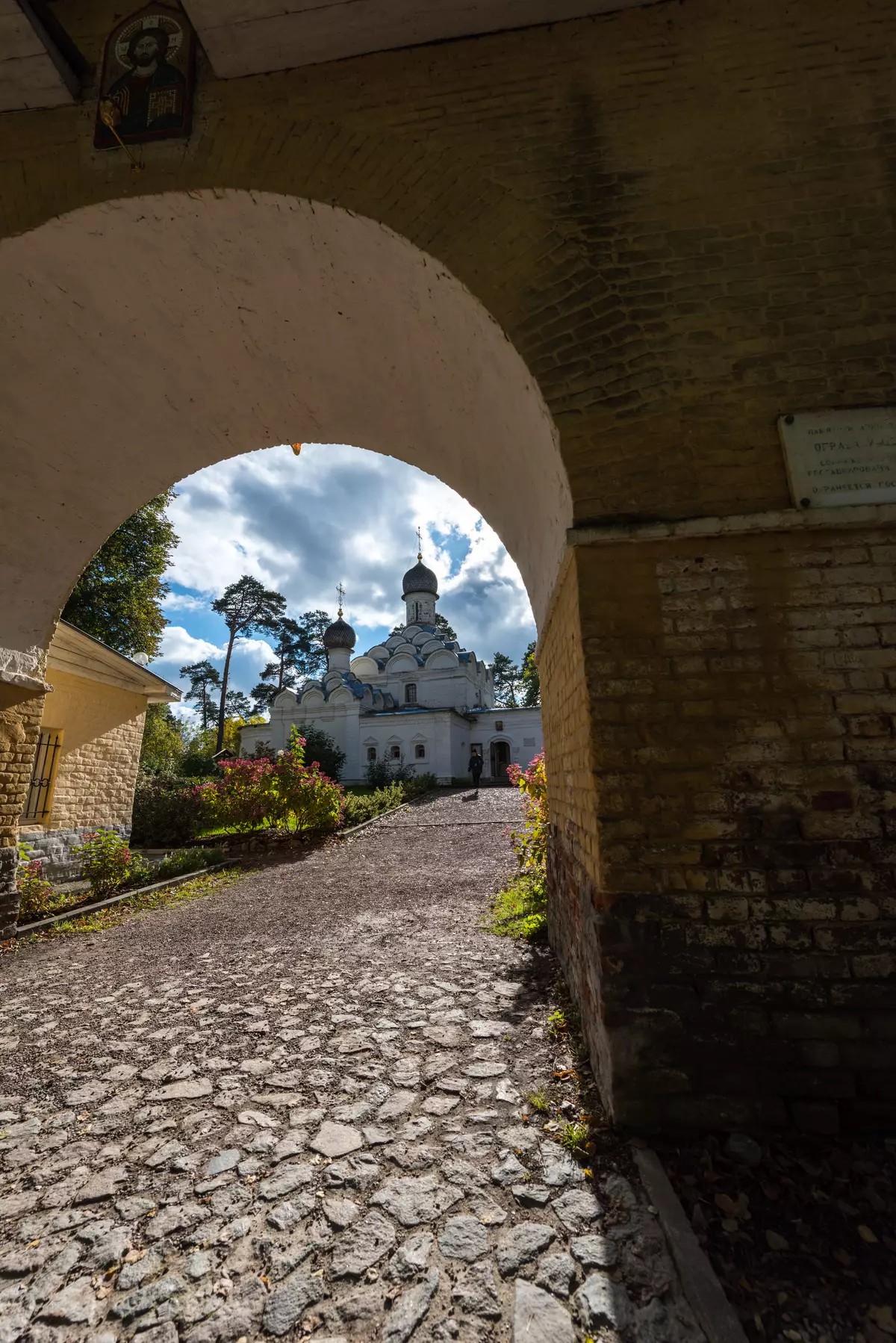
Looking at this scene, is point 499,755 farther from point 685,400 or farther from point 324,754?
point 685,400

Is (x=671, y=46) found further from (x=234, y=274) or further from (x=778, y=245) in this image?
(x=234, y=274)

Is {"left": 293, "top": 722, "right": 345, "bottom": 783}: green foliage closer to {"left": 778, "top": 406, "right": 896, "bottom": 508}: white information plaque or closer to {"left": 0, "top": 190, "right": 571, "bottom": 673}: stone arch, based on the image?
{"left": 0, "top": 190, "right": 571, "bottom": 673}: stone arch

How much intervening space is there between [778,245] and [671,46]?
159 cm

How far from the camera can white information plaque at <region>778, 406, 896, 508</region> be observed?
2.80 meters

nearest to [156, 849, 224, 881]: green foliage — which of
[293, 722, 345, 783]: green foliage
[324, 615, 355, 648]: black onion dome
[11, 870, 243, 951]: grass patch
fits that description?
[11, 870, 243, 951]: grass patch

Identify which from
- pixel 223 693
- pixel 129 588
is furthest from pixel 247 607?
pixel 129 588

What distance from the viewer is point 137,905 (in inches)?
308

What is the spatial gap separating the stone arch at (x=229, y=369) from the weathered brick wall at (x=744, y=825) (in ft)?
3.07

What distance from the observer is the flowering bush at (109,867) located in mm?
8602

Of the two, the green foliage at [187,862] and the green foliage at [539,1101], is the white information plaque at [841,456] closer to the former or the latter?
the green foliage at [539,1101]

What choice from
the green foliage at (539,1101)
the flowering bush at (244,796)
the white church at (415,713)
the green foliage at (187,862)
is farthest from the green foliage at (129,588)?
the white church at (415,713)

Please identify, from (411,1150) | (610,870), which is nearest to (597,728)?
(610,870)

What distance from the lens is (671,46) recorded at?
3.49 m

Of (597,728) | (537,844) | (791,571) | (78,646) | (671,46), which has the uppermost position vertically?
(671,46)
